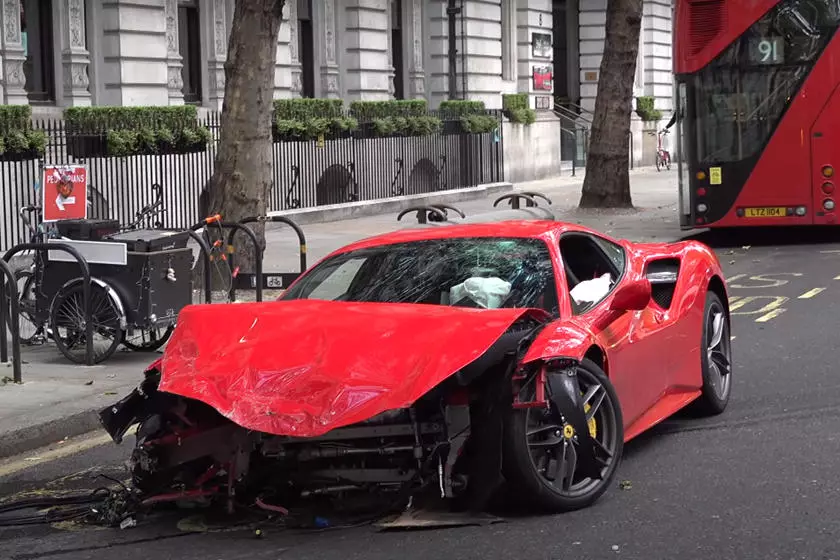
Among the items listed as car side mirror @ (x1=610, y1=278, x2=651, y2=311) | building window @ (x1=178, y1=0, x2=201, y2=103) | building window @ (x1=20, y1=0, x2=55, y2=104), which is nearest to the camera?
car side mirror @ (x1=610, y1=278, x2=651, y2=311)

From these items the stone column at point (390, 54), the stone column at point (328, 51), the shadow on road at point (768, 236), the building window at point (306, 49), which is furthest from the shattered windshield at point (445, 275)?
the stone column at point (390, 54)

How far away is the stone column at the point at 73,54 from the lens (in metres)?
23.5

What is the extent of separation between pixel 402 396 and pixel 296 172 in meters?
20.5

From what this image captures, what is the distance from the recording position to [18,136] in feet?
64.1

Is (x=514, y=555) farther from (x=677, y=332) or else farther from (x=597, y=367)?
(x=677, y=332)

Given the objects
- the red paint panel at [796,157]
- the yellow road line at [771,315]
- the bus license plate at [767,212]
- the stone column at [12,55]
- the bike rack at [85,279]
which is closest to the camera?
the bike rack at [85,279]

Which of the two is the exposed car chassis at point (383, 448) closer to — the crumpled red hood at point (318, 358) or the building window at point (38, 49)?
the crumpled red hood at point (318, 358)

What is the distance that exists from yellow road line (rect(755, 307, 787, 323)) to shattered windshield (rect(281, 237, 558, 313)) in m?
5.84

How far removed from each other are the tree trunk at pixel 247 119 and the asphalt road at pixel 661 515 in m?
7.22

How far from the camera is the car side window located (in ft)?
23.5

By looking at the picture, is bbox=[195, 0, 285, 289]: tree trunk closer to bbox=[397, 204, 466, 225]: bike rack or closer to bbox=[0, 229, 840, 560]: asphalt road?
bbox=[397, 204, 466, 225]: bike rack

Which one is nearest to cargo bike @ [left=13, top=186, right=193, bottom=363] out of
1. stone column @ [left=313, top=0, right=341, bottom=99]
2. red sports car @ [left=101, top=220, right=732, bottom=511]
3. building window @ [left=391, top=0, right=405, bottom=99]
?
red sports car @ [left=101, top=220, right=732, bottom=511]

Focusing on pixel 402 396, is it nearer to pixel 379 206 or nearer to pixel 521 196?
pixel 521 196

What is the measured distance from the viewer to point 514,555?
18.3ft
